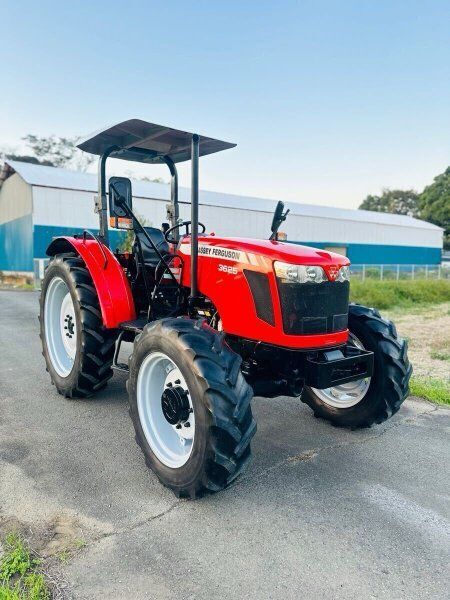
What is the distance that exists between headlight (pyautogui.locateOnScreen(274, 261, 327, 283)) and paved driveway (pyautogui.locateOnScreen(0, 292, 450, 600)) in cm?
125

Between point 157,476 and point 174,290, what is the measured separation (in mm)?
1536

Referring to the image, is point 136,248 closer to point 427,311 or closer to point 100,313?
point 100,313

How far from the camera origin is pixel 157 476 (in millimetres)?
2820

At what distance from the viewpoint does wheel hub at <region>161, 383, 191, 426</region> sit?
2768 mm

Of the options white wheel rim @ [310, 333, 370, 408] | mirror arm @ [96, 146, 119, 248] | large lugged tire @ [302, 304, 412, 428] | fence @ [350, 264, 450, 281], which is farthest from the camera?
fence @ [350, 264, 450, 281]

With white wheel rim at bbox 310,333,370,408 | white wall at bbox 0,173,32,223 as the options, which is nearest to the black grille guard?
white wheel rim at bbox 310,333,370,408

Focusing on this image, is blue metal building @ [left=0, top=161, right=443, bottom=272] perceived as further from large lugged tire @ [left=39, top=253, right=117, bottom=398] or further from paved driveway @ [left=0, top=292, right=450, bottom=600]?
paved driveway @ [left=0, top=292, right=450, bottom=600]

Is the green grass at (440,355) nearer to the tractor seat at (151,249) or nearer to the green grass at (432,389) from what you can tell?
the green grass at (432,389)

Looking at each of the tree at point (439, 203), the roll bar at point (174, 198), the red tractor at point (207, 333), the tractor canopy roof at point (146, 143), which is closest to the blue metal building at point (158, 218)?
the roll bar at point (174, 198)

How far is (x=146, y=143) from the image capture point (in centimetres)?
405

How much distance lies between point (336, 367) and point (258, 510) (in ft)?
3.27

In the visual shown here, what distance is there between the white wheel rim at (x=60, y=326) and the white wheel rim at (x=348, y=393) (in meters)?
2.39

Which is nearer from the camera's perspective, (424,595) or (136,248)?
(424,595)

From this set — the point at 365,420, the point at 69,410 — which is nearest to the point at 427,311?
the point at 365,420
